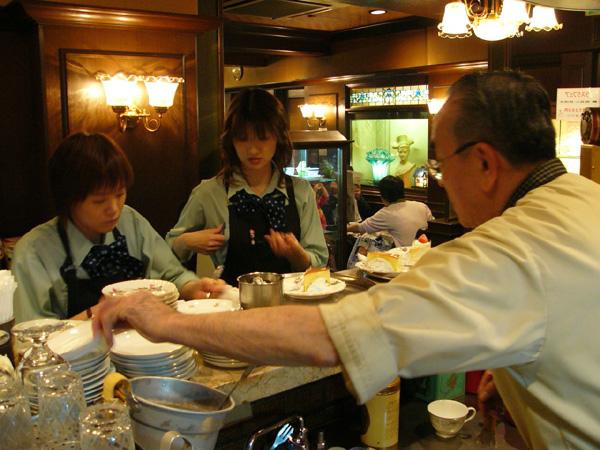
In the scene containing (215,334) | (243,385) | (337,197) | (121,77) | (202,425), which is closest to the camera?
(215,334)

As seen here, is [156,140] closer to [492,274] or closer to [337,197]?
[337,197]

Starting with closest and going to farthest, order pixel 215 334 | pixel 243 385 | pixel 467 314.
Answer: pixel 467 314 < pixel 215 334 < pixel 243 385

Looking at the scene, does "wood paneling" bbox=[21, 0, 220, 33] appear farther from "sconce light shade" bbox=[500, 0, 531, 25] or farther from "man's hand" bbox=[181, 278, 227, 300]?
"man's hand" bbox=[181, 278, 227, 300]

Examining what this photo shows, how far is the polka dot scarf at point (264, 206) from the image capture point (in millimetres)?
3076

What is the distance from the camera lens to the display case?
6.19 metres

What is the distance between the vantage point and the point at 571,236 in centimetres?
112

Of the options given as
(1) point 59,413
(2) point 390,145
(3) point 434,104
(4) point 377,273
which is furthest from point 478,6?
(2) point 390,145

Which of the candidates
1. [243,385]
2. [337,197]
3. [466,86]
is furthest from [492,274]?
[337,197]

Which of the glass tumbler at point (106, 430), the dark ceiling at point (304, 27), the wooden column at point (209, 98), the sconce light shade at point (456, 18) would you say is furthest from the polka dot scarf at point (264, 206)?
the dark ceiling at point (304, 27)

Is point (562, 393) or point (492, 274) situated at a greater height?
point (492, 274)

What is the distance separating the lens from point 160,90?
16.2ft

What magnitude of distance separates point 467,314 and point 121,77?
432 cm

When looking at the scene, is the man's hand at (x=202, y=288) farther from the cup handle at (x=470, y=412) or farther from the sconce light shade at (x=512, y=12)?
the sconce light shade at (x=512, y=12)

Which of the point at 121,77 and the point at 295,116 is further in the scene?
the point at 295,116
